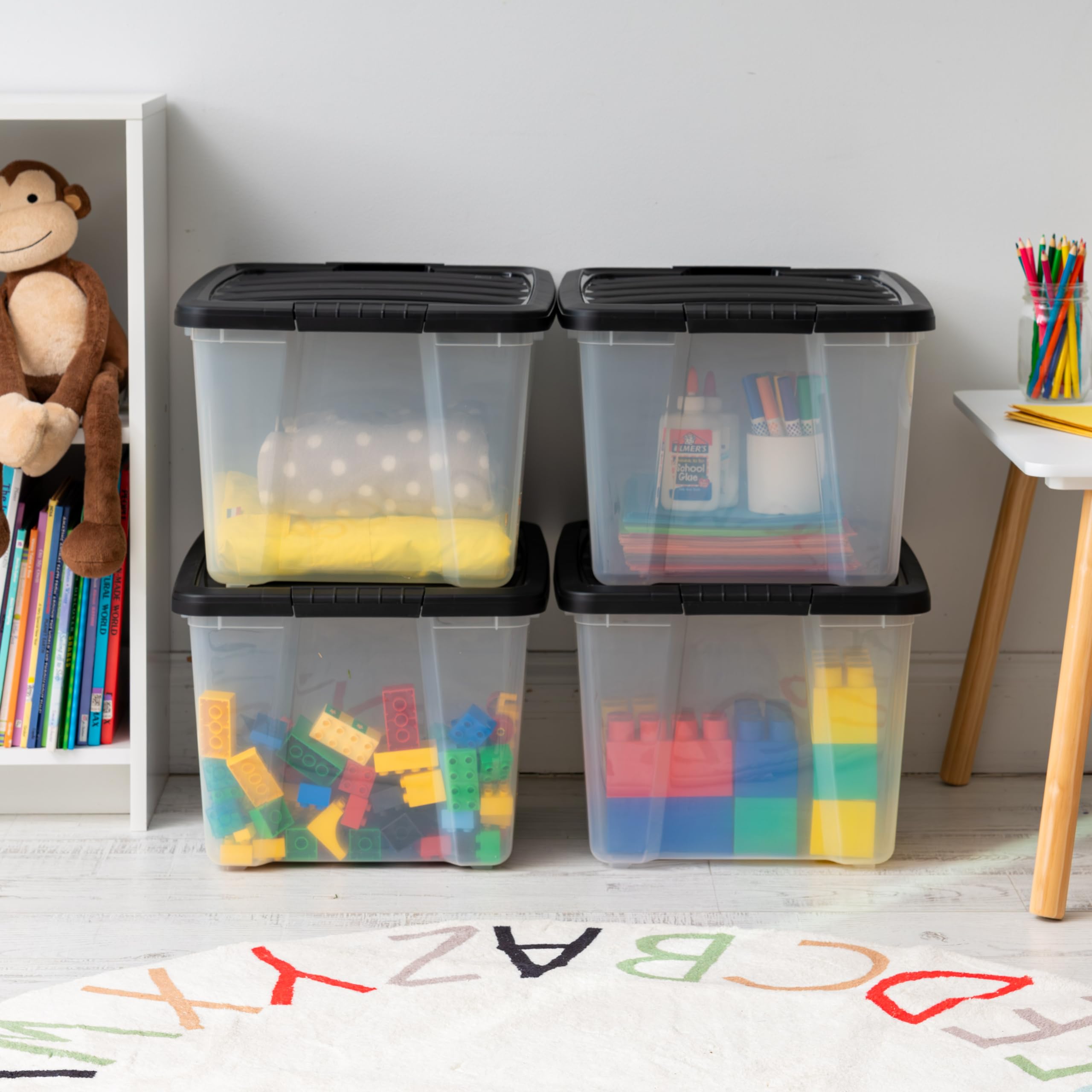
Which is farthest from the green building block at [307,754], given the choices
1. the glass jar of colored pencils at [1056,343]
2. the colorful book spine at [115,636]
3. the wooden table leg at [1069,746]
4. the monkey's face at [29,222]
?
the glass jar of colored pencils at [1056,343]

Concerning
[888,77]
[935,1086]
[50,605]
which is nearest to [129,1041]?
[50,605]

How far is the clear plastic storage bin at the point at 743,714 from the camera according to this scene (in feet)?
4.40

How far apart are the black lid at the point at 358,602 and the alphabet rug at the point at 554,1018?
338mm

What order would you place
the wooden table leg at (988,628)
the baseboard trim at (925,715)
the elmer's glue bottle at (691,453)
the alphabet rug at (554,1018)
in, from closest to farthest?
1. the alphabet rug at (554,1018)
2. the elmer's glue bottle at (691,453)
3. the wooden table leg at (988,628)
4. the baseboard trim at (925,715)

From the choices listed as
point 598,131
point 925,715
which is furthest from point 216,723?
point 925,715

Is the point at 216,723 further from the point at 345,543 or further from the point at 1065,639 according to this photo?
the point at 1065,639

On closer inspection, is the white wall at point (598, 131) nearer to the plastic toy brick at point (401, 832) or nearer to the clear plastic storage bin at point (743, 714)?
the clear plastic storage bin at point (743, 714)

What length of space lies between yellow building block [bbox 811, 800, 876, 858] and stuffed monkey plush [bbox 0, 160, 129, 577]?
2.82 feet

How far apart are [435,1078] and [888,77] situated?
124cm

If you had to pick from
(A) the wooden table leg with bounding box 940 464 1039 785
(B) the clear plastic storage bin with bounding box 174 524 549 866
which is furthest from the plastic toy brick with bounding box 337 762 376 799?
(A) the wooden table leg with bounding box 940 464 1039 785

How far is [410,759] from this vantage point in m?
1.38

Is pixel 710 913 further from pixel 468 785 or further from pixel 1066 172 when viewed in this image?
pixel 1066 172

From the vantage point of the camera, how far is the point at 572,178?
4.99 ft

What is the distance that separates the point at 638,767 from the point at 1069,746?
46 centimetres
